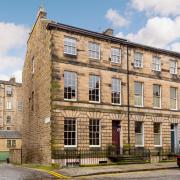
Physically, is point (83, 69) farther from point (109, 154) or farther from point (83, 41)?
point (109, 154)

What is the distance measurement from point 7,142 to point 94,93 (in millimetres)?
35945

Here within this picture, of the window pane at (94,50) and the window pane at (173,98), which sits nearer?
the window pane at (94,50)

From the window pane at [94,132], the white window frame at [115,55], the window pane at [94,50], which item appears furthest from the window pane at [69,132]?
the white window frame at [115,55]

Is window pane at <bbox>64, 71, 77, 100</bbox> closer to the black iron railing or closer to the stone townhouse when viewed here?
the stone townhouse

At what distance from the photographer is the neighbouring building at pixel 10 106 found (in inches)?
2964

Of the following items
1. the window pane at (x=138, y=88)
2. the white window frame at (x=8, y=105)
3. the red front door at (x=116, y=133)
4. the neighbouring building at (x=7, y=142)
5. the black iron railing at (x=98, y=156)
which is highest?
the window pane at (x=138, y=88)

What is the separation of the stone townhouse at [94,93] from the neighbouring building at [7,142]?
83.4 ft

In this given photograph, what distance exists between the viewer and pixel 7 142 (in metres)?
59.4

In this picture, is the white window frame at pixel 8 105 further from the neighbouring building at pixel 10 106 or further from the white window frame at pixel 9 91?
the white window frame at pixel 9 91

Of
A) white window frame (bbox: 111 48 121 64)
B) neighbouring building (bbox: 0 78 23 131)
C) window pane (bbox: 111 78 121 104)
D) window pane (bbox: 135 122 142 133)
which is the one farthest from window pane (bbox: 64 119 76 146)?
neighbouring building (bbox: 0 78 23 131)

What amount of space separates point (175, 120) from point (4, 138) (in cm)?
3511

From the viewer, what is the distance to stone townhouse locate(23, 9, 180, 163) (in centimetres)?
2577

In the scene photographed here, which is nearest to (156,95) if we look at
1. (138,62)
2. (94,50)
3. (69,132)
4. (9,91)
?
(138,62)

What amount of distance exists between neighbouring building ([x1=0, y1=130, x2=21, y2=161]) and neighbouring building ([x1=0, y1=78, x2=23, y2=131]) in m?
13.5
